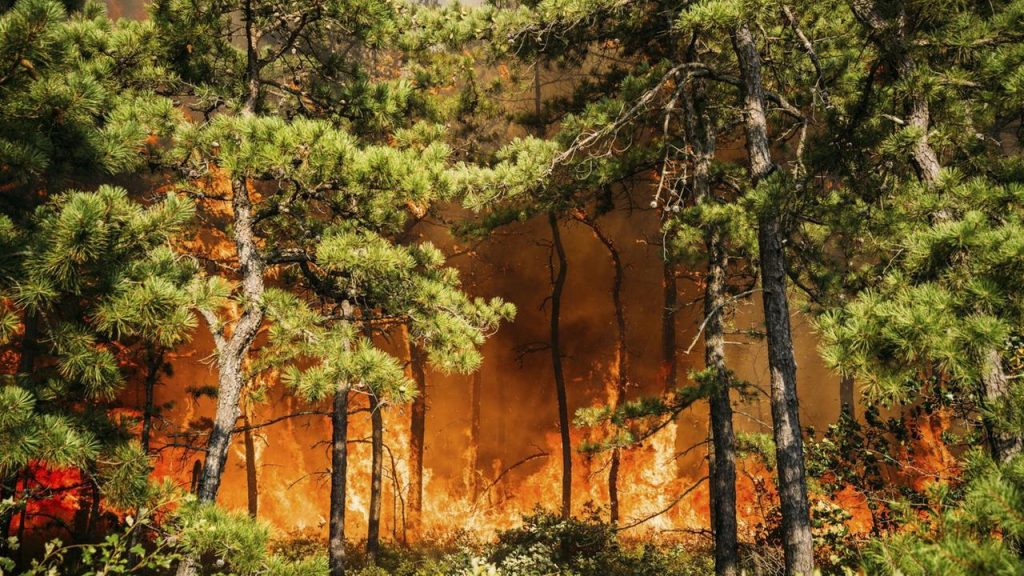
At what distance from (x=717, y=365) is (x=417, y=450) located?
1261cm

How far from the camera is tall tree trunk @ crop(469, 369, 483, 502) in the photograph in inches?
707

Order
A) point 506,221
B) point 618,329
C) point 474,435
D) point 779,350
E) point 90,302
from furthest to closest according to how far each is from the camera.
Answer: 1. point 618,329
2. point 474,435
3. point 506,221
4. point 779,350
5. point 90,302

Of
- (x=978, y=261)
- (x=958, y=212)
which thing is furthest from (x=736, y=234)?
(x=978, y=261)

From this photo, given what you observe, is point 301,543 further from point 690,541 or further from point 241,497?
point 690,541

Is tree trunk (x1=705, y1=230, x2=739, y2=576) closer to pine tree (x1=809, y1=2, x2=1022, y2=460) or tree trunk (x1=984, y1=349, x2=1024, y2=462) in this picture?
pine tree (x1=809, y1=2, x2=1022, y2=460)

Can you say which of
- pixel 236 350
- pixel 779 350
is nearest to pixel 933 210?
pixel 779 350

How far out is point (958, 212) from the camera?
13.1 ft

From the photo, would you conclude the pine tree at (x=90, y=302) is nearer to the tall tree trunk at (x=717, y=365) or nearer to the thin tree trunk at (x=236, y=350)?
the thin tree trunk at (x=236, y=350)

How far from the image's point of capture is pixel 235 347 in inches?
209

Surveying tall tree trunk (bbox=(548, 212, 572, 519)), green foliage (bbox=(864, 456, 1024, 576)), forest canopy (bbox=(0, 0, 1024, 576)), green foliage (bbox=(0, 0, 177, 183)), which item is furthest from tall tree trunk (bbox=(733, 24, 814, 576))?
tall tree trunk (bbox=(548, 212, 572, 519))

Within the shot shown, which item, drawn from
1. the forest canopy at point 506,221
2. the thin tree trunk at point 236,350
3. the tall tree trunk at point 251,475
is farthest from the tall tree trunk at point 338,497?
the tall tree trunk at point 251,475

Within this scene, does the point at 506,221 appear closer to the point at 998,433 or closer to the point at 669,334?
the point at 998,433

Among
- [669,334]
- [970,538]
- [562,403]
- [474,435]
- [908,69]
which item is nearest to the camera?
[970,538]

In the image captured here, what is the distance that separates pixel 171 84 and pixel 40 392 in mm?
3295
